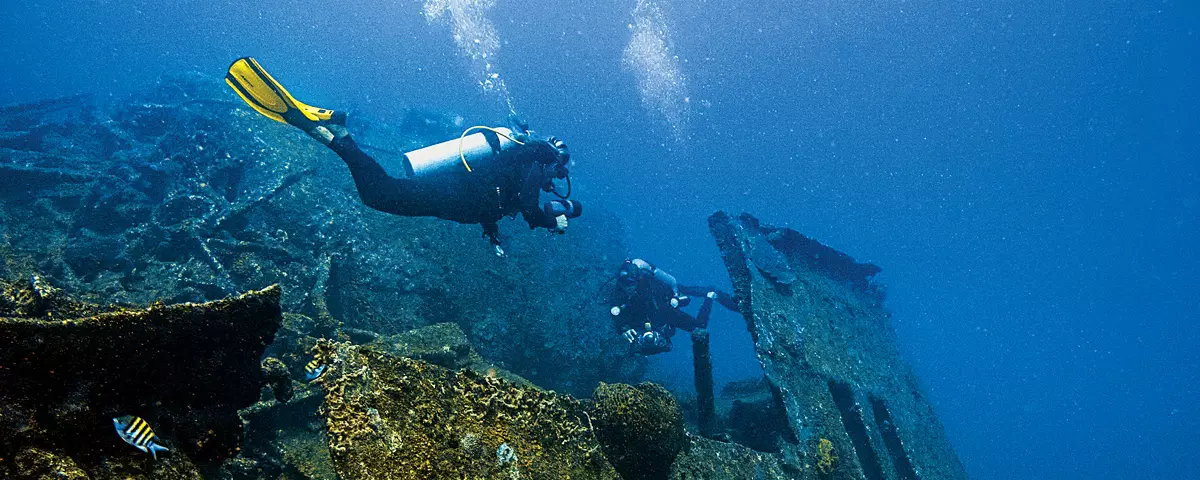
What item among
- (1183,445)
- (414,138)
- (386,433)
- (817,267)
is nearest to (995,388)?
(1183,445)

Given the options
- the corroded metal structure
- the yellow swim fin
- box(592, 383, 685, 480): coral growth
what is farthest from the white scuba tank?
the corroded metal structure

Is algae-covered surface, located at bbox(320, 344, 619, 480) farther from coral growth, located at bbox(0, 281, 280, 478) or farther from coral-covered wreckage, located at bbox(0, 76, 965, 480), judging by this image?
coral growth, located at bbox(0, 281, 280, 478)

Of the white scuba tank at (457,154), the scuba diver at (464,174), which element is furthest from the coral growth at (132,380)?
the white scuba tank at (457,154)

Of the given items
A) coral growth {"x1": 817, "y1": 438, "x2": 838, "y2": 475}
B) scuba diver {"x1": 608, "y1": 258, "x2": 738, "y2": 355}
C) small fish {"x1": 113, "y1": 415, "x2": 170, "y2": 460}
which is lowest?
small fish {"x1": 113, "y1": 415, "x2": 170, "y2": 460}

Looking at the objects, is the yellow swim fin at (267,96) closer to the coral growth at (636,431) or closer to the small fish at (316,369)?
the small fish at (316,369)

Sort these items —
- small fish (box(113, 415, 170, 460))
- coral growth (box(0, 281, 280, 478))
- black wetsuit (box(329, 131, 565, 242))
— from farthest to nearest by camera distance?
black wetsuit (box(329, 131, 565, 242)) < small fish (box(113, 415, 170, 460)) < coral growth (box(0, 281, 280, 478))

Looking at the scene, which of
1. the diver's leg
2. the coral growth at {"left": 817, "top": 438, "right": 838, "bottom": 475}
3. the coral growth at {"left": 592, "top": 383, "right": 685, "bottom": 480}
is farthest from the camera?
the coral growth at {"left": 817, "top": 438, "right": 838, "bottom": 475}

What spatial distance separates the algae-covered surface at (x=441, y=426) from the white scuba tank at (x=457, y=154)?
3.52m

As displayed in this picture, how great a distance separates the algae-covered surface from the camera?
1.94 metres

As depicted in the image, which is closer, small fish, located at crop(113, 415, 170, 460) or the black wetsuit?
small fish, located at crop(113, 415, 170, 460)

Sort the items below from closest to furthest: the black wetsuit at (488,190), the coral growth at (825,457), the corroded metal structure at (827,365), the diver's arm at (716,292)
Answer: the black wetsuit at (488,190) < the coral growth at (825,457) < the corroded metal structure at (827,365) < the diver's arm at (716,292)

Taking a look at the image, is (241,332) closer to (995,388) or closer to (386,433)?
(386,433)

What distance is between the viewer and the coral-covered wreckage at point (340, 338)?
1.84m

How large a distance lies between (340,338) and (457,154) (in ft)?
8.53
